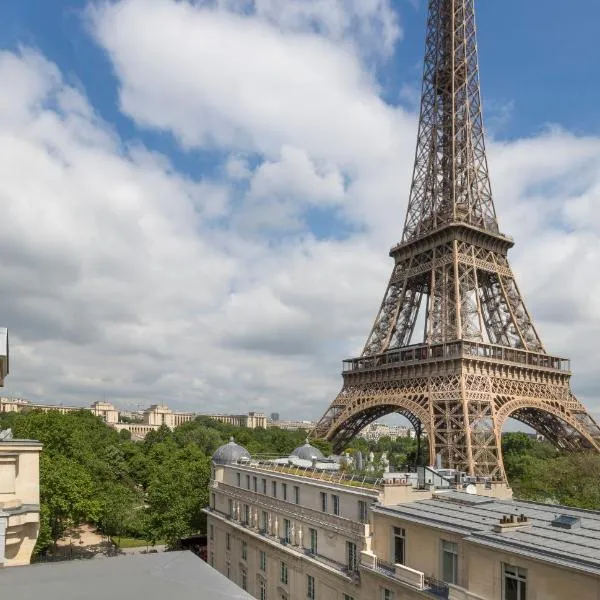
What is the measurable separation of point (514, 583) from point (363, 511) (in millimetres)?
10513

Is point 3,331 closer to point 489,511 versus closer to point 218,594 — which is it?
point 218,594

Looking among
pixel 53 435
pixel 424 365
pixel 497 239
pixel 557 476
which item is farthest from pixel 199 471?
pixel 497 239

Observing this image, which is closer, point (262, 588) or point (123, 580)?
point (123, 580)

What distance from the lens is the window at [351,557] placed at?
2859cm

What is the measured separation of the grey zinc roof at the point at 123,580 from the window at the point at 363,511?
25.0m

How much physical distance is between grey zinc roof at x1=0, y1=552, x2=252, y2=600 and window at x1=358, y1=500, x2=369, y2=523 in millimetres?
24970

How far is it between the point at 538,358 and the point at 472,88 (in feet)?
113

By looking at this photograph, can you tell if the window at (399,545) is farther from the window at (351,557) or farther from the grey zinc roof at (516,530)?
the window at (351,557)

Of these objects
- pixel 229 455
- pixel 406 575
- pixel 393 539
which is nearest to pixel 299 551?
pixel 393 539

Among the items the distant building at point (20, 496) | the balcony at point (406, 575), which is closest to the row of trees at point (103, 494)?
the balcony at point (406, 575)

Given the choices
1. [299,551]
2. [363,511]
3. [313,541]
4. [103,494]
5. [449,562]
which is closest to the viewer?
[449,562]

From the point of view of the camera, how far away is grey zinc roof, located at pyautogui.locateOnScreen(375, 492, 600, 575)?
688 inches

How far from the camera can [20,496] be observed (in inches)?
580

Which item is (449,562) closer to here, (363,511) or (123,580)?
(363,511)
